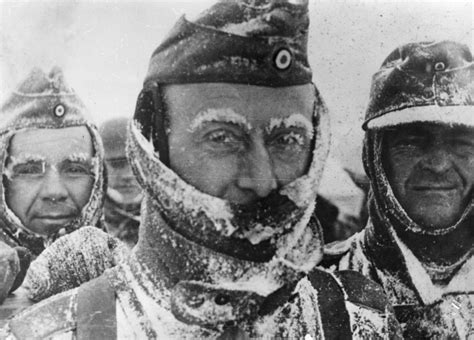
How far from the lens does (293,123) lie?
129 inches

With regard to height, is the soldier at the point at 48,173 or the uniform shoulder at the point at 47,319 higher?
the soldier at the point at 48,173

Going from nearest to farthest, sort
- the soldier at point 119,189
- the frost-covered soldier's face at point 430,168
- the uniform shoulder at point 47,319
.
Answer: the uniform shoulder at point 47,319, the soldier at point 119,189, the frost-covered soldier's face at point 430,168

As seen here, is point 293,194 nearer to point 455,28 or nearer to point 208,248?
point 208,248

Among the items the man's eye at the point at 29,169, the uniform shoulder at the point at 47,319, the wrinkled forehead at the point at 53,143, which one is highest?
the wrinkled forehead at the point at 53,143

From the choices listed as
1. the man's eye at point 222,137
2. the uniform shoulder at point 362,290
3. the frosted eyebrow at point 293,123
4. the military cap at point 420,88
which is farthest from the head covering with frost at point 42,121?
the military cap at point 420,88

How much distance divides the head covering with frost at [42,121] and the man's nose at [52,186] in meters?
0.14

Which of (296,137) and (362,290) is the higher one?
(296,137)

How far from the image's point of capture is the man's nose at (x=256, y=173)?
10.6 feet

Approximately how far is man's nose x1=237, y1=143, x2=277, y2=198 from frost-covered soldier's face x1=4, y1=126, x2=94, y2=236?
72 centimetres

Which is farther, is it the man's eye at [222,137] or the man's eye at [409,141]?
the man's eye at [409,141]

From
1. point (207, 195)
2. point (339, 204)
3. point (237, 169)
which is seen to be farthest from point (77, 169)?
point (339, 204)

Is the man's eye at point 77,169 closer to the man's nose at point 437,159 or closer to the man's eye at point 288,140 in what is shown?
the man's eye at point 288,140

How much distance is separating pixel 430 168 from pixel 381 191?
10.0 inches

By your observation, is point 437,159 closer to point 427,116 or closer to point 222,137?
point 427,116
